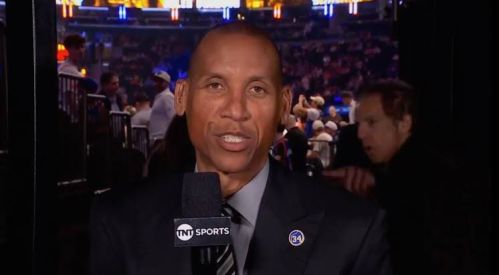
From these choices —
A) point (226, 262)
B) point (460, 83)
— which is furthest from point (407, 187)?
point (226, 262)

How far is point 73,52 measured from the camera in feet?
16.4

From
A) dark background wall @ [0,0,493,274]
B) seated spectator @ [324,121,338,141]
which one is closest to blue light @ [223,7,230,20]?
dark background wall @ [0,0,493,274]

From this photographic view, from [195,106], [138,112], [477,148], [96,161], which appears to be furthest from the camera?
[138,112]

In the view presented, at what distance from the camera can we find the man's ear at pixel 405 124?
2.34 meters

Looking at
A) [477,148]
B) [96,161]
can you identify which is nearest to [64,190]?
[96,161]

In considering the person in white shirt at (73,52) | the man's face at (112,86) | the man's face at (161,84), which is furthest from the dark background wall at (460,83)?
the man's face at (112,86)

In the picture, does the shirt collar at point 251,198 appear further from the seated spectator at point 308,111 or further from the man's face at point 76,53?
the seated spectator at point 308,111

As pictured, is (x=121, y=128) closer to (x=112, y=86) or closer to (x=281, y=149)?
(x=112, y=86)

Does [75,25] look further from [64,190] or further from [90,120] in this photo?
[64,190]

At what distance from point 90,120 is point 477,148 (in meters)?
3.76

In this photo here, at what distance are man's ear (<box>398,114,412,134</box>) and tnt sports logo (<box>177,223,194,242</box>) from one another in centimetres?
143

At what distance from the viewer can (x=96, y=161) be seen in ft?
17.9

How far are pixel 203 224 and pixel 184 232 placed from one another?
0.03 m

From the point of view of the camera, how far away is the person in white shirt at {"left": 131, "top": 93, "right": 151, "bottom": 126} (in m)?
6.88
